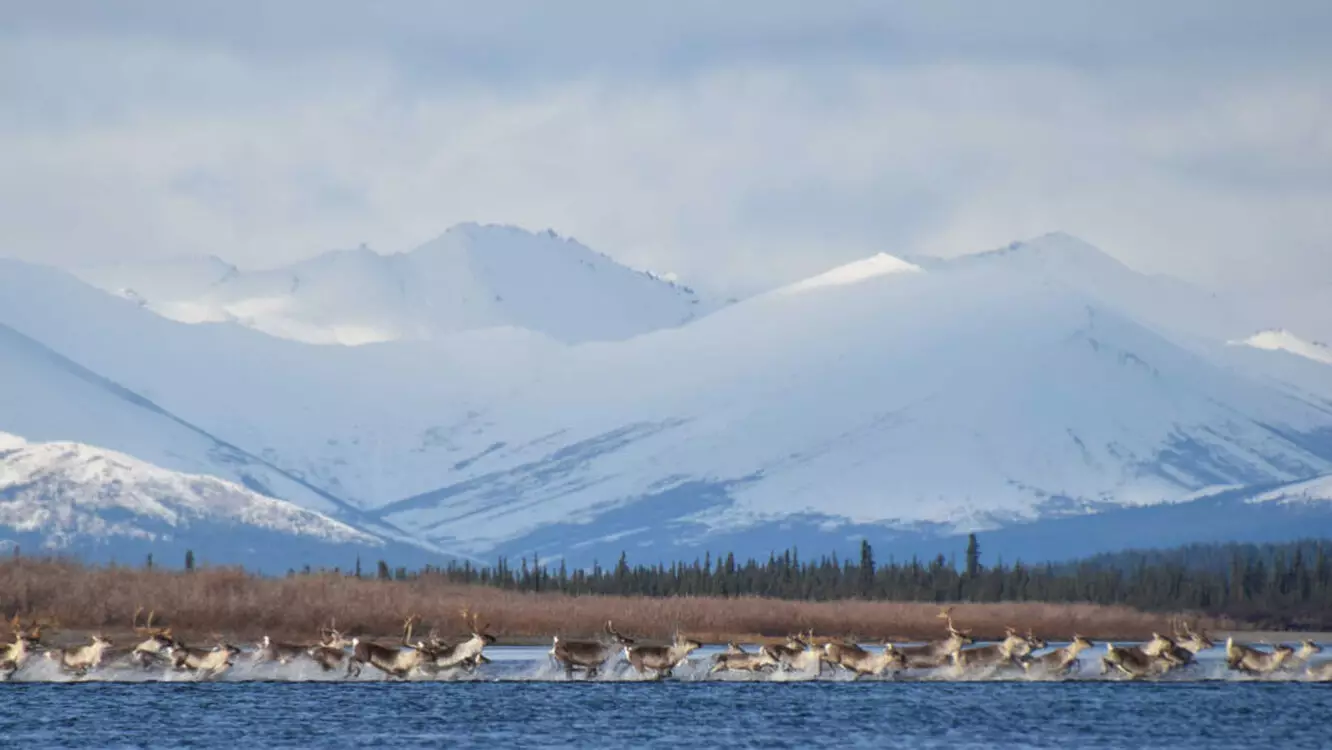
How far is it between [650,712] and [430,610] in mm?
37441

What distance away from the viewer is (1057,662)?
299 ft

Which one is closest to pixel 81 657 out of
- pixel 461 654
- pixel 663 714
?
pixel 461 654

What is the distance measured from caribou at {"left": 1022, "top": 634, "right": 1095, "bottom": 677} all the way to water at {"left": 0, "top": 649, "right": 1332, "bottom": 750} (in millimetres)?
618

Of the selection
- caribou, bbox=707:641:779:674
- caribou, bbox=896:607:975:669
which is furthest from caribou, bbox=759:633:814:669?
caribou, bbox=896:607:975:669

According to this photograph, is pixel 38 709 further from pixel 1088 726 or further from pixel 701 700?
pixel 1088 726

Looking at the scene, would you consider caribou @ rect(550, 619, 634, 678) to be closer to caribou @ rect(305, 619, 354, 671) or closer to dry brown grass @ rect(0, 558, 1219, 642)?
caribou @ rect(305, 619, 354, 671)

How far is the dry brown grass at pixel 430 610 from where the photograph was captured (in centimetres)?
10256

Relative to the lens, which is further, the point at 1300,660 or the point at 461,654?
the point at 1300,660

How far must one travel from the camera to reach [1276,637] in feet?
495

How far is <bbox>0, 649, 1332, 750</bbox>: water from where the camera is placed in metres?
68.9

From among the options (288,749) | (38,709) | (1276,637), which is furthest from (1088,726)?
(1276,637)

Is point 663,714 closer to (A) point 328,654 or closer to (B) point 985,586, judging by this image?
(A) point 328,654

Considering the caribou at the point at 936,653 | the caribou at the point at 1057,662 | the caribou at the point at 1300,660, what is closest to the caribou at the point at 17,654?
the caribou at the point at 936,653

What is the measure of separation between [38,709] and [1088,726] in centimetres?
3012
